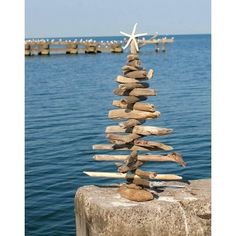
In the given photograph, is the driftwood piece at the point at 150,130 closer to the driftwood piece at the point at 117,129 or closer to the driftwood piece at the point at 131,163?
the driftwood piece at the point at 117,129

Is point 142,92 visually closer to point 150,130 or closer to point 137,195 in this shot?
point 150,130

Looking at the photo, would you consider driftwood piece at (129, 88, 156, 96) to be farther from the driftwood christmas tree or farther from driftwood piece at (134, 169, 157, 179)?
driftwood piece at (134, 169, 157, 179)

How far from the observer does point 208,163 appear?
16531 mm

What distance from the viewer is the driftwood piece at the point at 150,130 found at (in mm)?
7535

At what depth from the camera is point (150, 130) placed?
24.9ft

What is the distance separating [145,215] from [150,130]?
49.0 inches

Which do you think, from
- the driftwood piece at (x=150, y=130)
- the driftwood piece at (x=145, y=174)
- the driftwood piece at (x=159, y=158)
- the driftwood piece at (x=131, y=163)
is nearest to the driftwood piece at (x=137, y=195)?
the driftwood piece at (x=145, y=174)

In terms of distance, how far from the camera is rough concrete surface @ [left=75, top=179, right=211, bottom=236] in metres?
7.34

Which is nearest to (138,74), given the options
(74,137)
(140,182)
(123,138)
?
(123,138)

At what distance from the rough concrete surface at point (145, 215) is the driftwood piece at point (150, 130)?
105 cm
